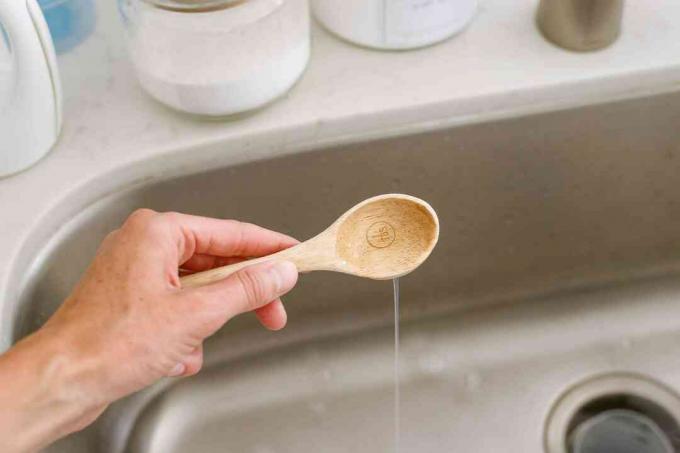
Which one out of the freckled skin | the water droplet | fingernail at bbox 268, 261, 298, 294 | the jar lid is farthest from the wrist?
the water droplet

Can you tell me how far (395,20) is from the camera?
582 mm

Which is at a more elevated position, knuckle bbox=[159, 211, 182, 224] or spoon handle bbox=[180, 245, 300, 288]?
knuckle bbox=[159, 211, 182, 224]

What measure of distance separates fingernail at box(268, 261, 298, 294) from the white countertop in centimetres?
13

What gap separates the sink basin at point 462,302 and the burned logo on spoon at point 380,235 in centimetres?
9

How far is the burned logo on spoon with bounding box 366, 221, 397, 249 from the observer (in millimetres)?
523

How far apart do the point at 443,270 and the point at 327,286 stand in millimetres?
101

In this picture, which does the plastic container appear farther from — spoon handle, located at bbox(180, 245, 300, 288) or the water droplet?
the water droplet

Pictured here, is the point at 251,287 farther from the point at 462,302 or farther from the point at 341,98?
the point at 462,302

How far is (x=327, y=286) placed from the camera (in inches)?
26.8

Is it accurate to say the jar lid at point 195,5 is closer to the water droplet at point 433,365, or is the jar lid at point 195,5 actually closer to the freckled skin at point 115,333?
the freckled skin at point 115,333

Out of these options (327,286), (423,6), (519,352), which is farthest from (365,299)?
(423,6)

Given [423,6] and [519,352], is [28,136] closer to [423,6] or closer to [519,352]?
[423,6]

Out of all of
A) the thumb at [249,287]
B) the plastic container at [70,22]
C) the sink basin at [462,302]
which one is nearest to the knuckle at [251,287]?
the thumb at [249,287]

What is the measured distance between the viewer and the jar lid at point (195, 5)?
0.51m
